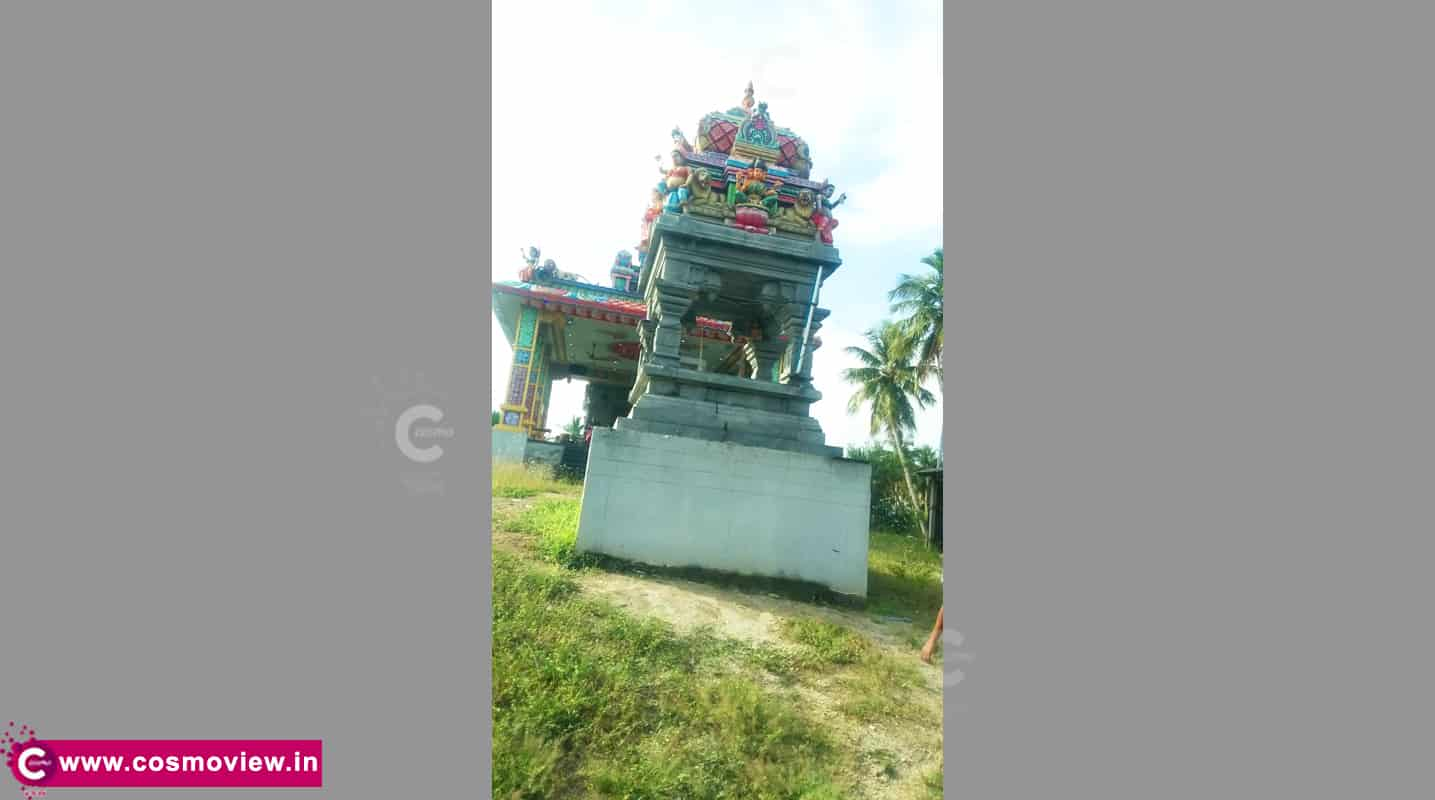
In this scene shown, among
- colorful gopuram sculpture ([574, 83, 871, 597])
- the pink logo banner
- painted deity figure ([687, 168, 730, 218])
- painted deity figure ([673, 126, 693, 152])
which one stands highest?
painted deity figure ([673, 126, 693, 152])

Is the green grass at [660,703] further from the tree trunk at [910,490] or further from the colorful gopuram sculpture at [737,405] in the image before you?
the tree trunk at [910,490]

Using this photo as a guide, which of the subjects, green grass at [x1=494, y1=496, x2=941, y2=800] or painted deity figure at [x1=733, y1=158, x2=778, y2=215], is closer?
green grass at [x1=494, y1=496, x2=941, y2=800]

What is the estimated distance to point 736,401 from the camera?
8.02 metres

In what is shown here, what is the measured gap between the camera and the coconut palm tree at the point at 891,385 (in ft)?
81.7

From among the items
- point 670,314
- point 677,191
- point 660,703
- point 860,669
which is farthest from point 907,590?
point 677,191

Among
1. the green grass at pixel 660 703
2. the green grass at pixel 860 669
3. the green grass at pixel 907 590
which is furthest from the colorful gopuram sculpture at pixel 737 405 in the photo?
the green grass at pixel 860 669

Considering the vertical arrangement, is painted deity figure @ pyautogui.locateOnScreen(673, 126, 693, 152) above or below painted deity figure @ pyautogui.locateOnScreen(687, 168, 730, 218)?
above

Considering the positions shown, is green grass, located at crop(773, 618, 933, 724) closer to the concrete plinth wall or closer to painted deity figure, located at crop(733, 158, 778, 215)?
the concrete plinth wall

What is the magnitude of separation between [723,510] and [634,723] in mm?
3386

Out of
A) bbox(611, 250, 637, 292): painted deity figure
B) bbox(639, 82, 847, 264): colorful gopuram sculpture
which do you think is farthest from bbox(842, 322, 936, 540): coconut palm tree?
bbox(639, 82, 847, 264): colorful gopuram sculpture

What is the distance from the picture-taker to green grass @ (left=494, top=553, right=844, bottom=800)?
3328mm

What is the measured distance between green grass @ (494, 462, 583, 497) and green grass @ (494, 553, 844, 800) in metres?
7.17

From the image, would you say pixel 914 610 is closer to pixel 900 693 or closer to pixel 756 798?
pixel 900 693

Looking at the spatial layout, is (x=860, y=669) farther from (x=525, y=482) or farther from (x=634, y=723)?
(x=525, y=482)
